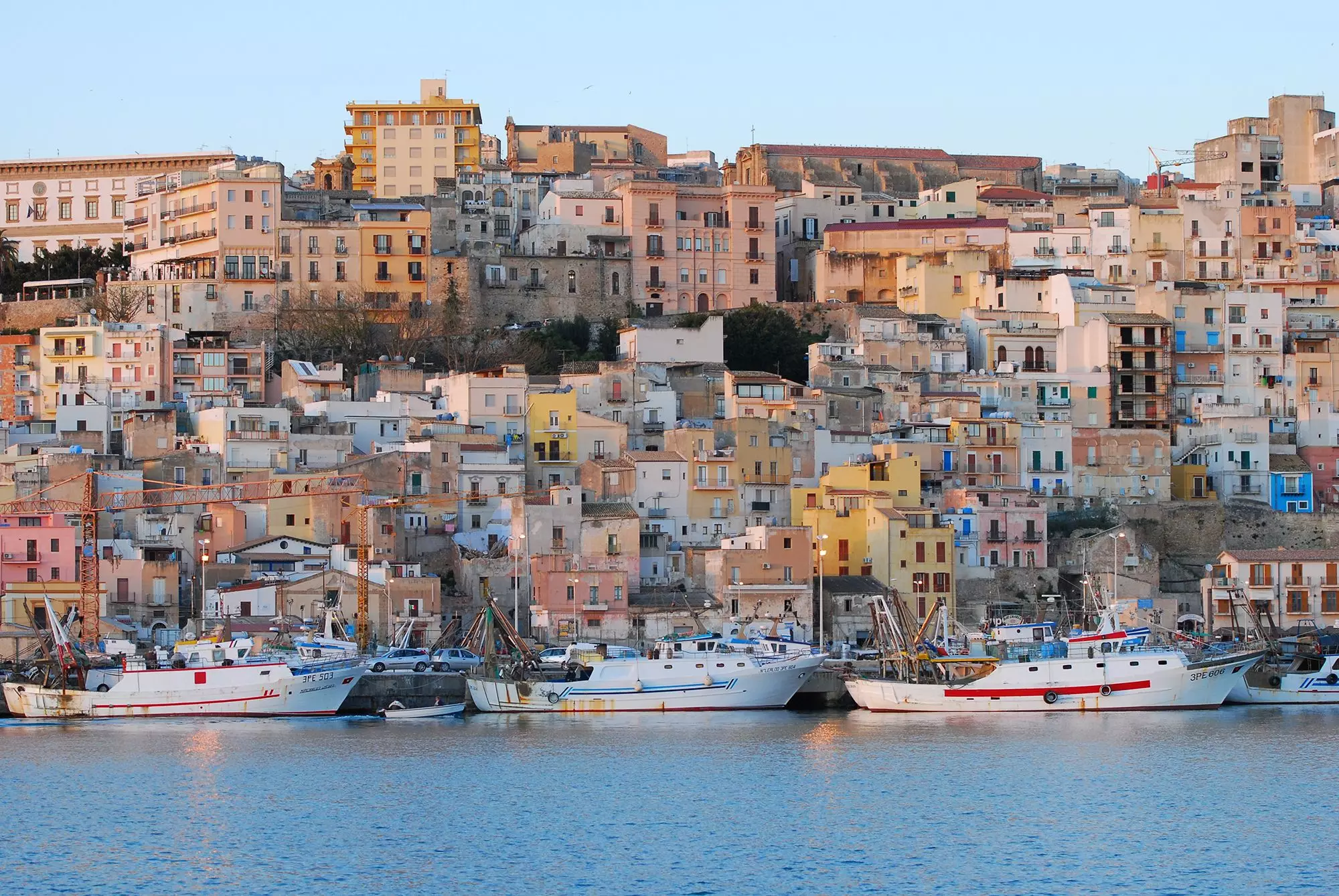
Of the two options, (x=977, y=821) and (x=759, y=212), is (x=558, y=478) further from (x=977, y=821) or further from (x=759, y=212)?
(x=977, y=821)

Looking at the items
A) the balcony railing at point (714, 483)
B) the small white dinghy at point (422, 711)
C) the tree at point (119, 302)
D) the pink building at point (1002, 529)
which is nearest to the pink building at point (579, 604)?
the small white dinghy at point (422, 711)

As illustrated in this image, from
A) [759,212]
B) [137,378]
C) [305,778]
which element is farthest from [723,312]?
[305,778]

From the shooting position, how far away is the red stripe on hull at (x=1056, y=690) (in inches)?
2544

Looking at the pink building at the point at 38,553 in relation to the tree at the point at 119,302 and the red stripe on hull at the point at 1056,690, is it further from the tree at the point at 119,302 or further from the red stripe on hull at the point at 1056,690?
the red stripe on hull at the point at 1056,690

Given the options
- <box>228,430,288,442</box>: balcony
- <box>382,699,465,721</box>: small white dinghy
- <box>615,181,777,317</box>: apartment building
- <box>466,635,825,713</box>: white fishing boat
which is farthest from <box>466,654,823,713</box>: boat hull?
<box>615,181,777,317</box>: apartment building

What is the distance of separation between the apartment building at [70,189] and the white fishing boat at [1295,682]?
62.8 metres

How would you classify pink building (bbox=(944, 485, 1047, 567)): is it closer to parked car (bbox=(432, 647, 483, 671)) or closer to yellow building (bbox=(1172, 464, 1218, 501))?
yellow building (bbox=(1172, 464, 1218, 501))

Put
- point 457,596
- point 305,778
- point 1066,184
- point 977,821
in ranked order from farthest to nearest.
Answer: point 1066,184 → point 457,596 → point 305,778 → point 977,821

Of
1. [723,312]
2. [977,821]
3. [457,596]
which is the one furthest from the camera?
[723,312]

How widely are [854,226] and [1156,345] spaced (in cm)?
1611

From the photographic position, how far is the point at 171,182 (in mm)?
99500

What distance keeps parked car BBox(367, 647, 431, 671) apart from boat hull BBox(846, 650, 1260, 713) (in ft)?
38.6

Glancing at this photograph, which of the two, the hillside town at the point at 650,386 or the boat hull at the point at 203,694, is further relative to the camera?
the hillside town at the point at 650,386

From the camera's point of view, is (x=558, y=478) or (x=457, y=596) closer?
(x=457, y=596)
